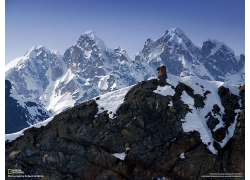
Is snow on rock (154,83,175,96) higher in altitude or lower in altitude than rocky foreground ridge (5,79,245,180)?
higher

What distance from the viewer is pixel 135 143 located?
55938 millimetres

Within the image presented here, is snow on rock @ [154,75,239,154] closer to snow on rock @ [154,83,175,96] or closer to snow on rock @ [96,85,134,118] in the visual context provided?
snow on rock @ [154,83,175,96]

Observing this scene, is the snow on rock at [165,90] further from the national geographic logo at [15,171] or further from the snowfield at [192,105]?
the national geographic logo at [15,171]

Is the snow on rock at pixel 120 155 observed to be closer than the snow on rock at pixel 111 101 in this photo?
Yes

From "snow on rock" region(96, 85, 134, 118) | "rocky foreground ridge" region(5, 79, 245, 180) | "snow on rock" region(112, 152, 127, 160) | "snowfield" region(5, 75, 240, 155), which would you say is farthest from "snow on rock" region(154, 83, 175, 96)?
"snow on rock" region(112, 152, 127, 160)

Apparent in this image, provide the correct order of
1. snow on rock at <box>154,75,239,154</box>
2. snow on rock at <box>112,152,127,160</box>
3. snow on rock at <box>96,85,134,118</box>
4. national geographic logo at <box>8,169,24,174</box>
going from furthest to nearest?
snow on rock at <box>96,85,134,118</box> < snow on rock at <box>154,75,239,154</box> < snow on rock at <box>112,152,127,160</box> < national geographic logo at <box>8,169,24,174</box>

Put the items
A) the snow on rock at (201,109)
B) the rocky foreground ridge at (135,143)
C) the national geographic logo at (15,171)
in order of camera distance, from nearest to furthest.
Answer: the national geographic logo at (15,171) < the rocky foreground ridge at (135,143) < the snow on rock at (201,109)

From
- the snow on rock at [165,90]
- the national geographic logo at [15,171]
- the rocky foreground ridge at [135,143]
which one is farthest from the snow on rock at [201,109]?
the national geographic logo at [15,171]

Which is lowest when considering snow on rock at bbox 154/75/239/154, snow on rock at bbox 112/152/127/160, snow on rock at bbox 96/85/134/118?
snow on rock at bbox 112/152/127/160

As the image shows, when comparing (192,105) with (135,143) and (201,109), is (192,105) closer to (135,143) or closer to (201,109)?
(201,109)

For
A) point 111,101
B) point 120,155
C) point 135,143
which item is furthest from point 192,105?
point 120,155

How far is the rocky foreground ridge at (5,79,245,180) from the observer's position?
51750 millimetres

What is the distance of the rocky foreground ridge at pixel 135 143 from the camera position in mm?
51750

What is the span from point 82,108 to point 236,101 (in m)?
30.5
